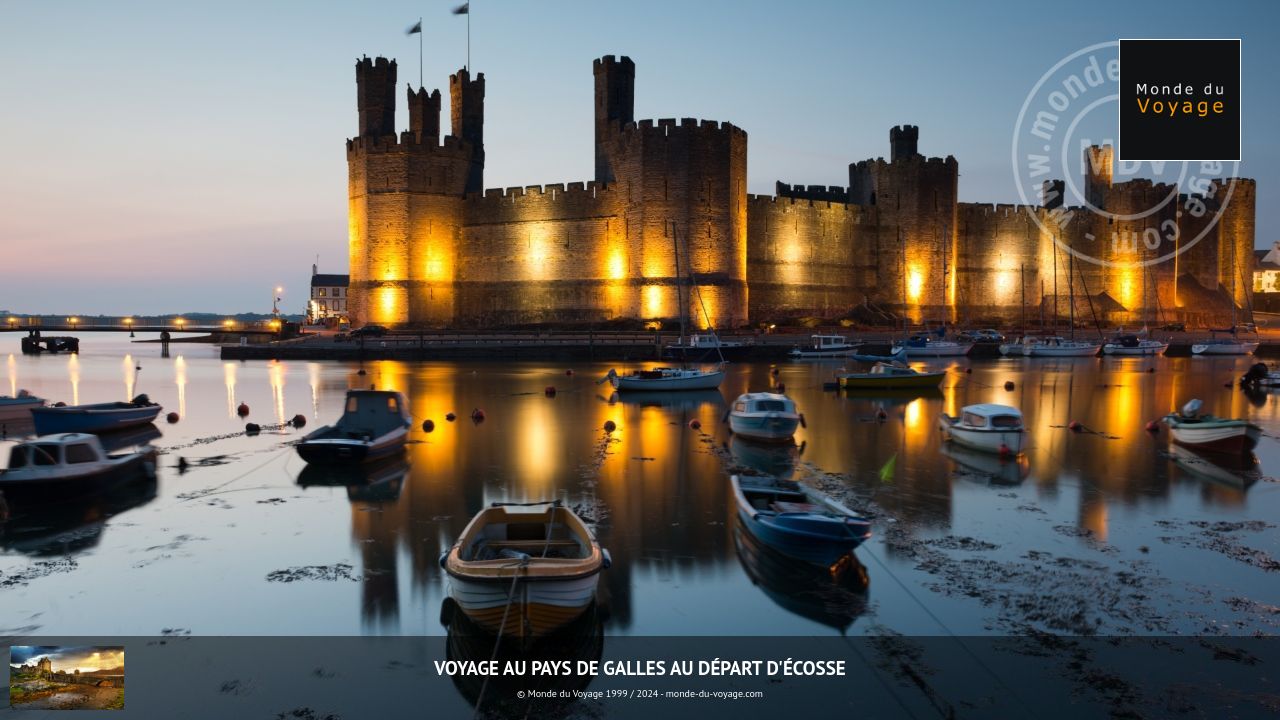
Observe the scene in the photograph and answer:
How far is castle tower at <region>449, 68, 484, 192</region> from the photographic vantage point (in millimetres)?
49375

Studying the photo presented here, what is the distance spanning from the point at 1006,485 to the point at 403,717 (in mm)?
9126

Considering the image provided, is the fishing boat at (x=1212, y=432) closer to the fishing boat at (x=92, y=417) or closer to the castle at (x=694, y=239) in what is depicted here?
the fishing boat at (x=92, y=417)

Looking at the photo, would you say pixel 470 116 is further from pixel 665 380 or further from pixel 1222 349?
pixel 1222 349

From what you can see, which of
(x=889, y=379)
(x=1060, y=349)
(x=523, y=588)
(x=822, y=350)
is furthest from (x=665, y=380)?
(x=1060, y=349)

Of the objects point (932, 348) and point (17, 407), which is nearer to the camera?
point (17, 407)

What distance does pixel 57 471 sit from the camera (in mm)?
11102

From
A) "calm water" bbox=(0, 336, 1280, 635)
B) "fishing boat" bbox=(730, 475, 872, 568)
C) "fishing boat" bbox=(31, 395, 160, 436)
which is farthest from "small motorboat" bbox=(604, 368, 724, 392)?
"fishing boat" bbox=(730, 475, 872, 568)

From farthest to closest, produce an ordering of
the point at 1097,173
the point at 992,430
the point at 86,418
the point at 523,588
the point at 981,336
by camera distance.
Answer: the point at 1097,173 → the point at 981,336 → the point at 86,418 → the point at 992,430 → the point at 523,588

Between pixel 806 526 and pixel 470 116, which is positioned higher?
pixel 470 116

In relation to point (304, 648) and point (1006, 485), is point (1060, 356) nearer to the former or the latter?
point (1006, 485)

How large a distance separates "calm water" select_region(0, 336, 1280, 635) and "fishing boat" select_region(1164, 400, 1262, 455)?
41 centimetres

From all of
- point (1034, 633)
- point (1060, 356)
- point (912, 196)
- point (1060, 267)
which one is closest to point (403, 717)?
point (1034, 633)

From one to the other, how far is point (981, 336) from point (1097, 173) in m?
17.4

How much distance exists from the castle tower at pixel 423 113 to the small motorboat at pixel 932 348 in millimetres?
23349
